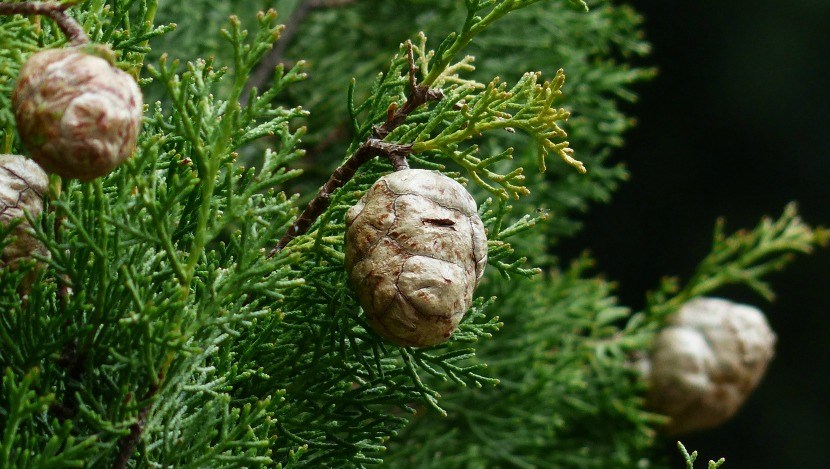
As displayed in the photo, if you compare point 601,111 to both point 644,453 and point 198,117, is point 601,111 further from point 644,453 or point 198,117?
point 198,117

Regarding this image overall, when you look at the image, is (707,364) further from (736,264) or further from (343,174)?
(343,174)

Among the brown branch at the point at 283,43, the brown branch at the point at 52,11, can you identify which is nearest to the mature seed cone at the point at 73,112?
the brown branch at the point at 52,11

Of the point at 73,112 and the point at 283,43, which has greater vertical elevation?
the point at 73,112

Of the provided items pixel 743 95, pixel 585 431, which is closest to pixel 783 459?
pixel 743 95

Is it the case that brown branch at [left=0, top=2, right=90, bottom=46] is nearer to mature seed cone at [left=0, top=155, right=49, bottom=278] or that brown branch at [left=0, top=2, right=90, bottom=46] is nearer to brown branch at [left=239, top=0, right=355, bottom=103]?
mature seed cone at [left=0, top=155, right=49, bottom=278]

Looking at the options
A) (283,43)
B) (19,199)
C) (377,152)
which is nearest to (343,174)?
A: (377,152)

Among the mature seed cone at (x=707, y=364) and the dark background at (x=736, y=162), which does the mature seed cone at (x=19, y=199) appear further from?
the dark background at (x=736, y=162)
